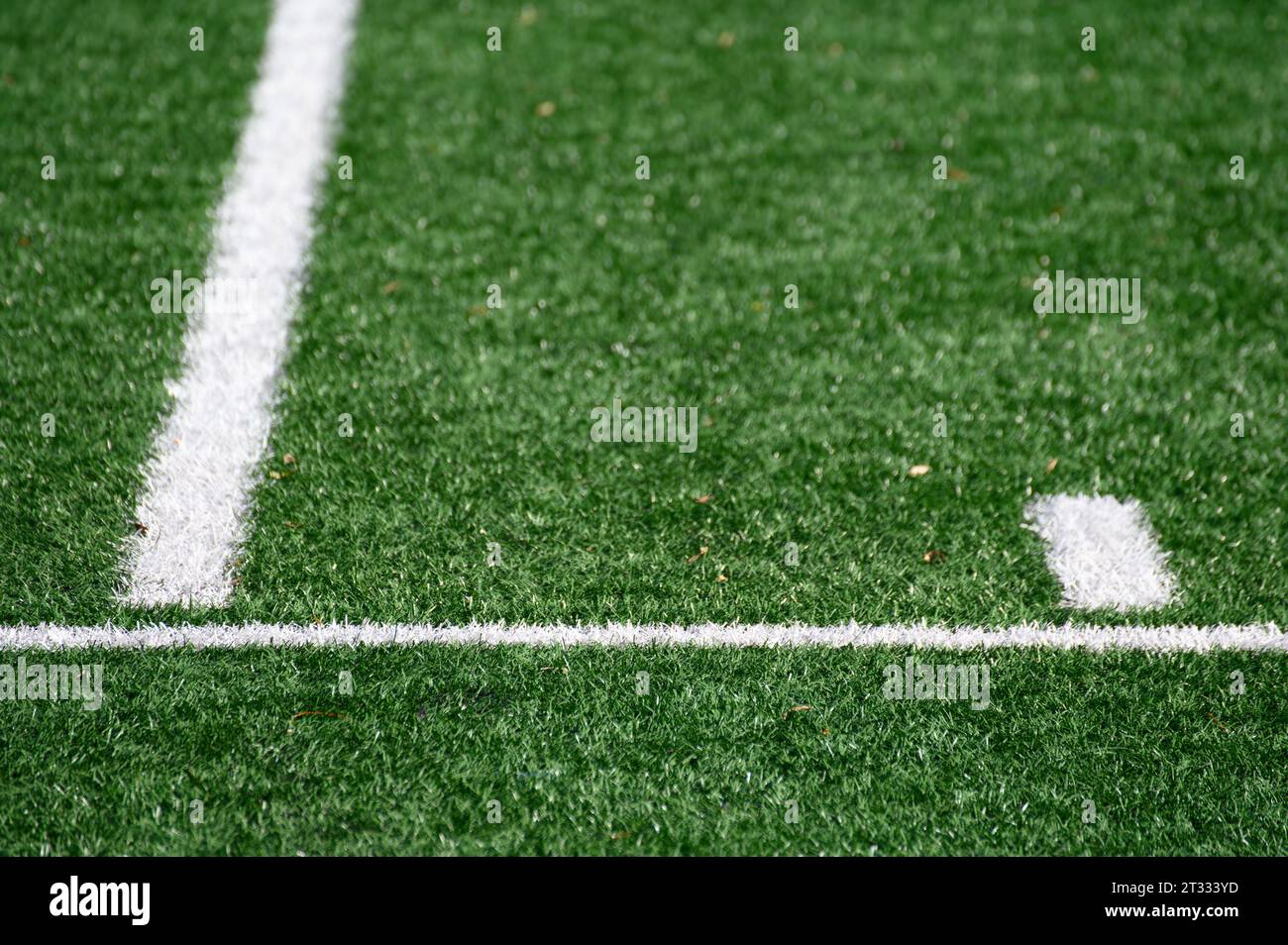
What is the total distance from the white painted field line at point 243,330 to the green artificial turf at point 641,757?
1.44 feet

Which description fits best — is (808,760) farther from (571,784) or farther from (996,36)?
(996,36)

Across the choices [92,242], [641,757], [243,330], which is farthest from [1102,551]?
[92,242]

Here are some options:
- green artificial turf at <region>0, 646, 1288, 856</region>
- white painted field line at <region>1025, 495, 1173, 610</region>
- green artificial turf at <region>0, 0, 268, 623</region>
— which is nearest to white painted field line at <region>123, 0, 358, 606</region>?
green artificial turf at <region>0, 0, 268, 623</region>

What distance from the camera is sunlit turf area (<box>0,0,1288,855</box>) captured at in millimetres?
2959

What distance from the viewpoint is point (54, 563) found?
3.40 meters

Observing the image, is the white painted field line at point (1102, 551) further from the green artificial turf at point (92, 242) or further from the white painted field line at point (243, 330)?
the green artificial turf at point (92, 242)

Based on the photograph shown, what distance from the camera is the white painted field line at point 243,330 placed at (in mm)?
3482

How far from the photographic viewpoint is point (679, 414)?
3.98m

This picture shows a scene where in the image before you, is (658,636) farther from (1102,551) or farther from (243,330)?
(243,330)

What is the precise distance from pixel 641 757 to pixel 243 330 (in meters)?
2.43

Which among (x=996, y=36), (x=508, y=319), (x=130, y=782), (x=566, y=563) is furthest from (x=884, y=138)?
(x=130, y=782)

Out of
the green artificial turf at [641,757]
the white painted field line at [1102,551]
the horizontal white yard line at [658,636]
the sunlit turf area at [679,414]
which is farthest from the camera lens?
the white painted field line at [1102,551]

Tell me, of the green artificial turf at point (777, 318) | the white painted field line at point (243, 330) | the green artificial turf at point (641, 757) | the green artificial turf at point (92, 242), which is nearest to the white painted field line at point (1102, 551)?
the green artificial turf at point (777, 318)

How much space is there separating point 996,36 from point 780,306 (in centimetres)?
244
